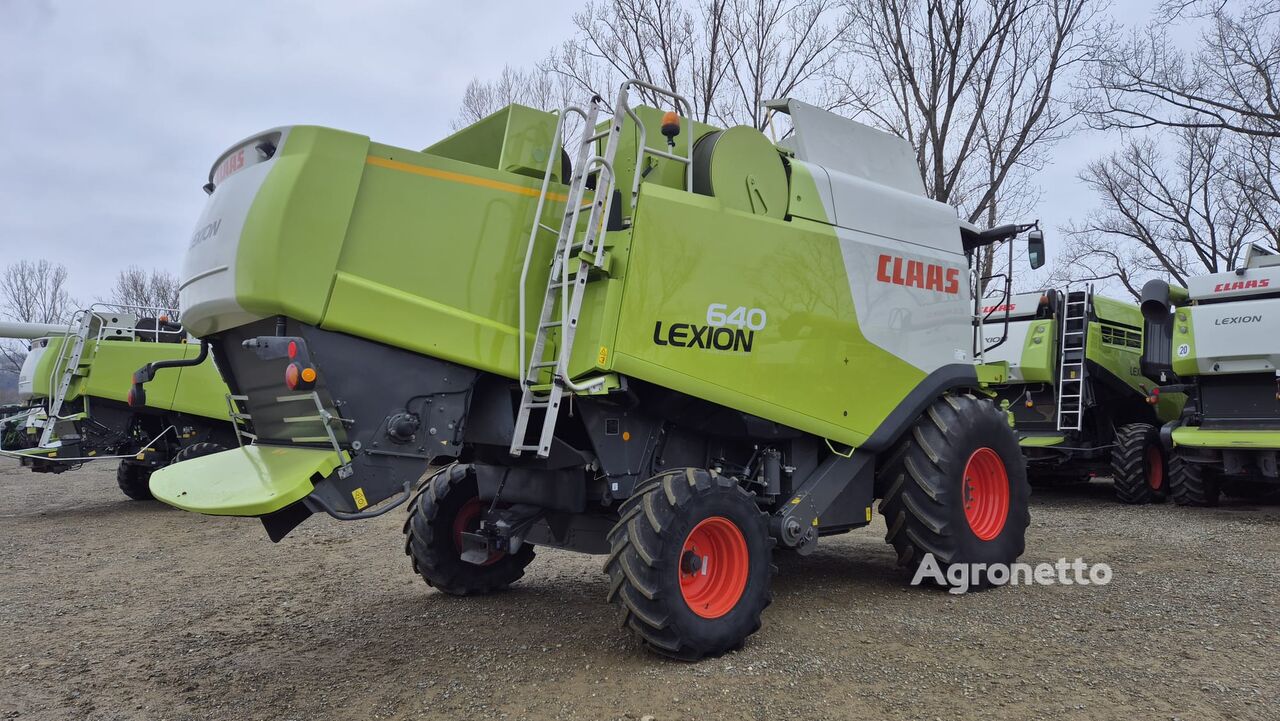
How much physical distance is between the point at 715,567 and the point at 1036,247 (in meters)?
3.70

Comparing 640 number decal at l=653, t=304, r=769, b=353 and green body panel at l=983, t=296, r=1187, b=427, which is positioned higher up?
green body panel at l=983, t=296, r=1187, b=427

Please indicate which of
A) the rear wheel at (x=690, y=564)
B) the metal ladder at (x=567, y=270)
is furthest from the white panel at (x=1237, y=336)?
the metal ladder at (x=567, y=270)

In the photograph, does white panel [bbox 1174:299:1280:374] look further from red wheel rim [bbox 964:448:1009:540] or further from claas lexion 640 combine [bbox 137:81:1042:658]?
claas lexion 640 combine [bbox 137:81:1042:658]

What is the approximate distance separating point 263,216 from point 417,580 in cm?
378

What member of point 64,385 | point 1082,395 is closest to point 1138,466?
point 1082,395

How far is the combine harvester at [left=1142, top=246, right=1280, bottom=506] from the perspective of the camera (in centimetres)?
935

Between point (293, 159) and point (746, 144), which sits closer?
point (293, 159)

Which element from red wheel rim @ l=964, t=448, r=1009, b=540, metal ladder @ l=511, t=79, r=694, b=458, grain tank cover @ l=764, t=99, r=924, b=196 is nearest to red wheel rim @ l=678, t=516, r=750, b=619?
metal ladder @ l=511, t=79, r=694, b=458

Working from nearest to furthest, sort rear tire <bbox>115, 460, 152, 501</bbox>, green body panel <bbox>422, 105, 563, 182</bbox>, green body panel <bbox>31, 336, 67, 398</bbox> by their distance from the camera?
green body panel <bbox>422, 105, 563, 182</bbox>, green body panel <bbox>31, 336, 67, 398</bbox>, rear tire <bbox>115, 460, 152, 501</bbox>

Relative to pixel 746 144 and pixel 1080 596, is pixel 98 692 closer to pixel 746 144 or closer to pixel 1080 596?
pixel 746 144

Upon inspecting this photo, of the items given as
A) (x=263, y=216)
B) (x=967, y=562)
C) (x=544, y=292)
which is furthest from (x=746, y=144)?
(x=967, y=562)

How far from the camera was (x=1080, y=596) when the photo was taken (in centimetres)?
566

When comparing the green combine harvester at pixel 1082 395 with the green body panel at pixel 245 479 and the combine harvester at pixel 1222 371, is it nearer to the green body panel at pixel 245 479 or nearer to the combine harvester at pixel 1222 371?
the combine harvester at pixel 1222 371

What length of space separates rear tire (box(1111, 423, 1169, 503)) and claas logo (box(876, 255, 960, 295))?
604 centimetres
